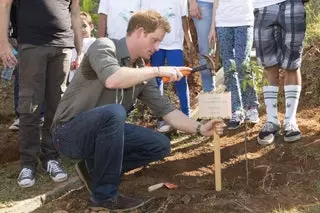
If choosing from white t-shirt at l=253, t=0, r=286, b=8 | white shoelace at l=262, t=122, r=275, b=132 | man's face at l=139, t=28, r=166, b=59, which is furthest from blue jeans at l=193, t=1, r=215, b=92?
man's face at l=139, t=28, r=166, b=59

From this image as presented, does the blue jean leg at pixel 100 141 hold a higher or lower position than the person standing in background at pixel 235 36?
lower

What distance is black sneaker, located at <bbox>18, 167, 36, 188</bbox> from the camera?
4.20 m

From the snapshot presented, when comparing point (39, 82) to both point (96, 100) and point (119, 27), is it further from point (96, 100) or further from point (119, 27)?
point (119, 27)

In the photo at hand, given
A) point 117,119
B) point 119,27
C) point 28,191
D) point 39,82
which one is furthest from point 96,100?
point 119,27

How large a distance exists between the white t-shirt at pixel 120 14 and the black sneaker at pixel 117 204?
79.7 inches

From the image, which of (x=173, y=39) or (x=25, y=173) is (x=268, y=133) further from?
(x=25, y=173)

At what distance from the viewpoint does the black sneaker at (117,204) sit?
369cm

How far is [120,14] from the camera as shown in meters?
5.26

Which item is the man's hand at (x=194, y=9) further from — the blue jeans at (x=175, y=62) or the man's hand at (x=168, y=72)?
the man's hand at (x=168, y=72)

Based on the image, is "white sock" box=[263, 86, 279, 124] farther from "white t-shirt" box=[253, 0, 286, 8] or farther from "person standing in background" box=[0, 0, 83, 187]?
"person standing in background" box=[0, 0, 83, 187]

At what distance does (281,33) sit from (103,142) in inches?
82.2

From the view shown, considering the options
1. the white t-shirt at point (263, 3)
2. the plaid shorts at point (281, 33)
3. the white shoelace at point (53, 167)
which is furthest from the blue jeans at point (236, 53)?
the white shoelace at point (53, 167)

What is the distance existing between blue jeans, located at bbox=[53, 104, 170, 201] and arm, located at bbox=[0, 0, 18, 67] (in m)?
0.80

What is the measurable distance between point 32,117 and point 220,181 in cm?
151
